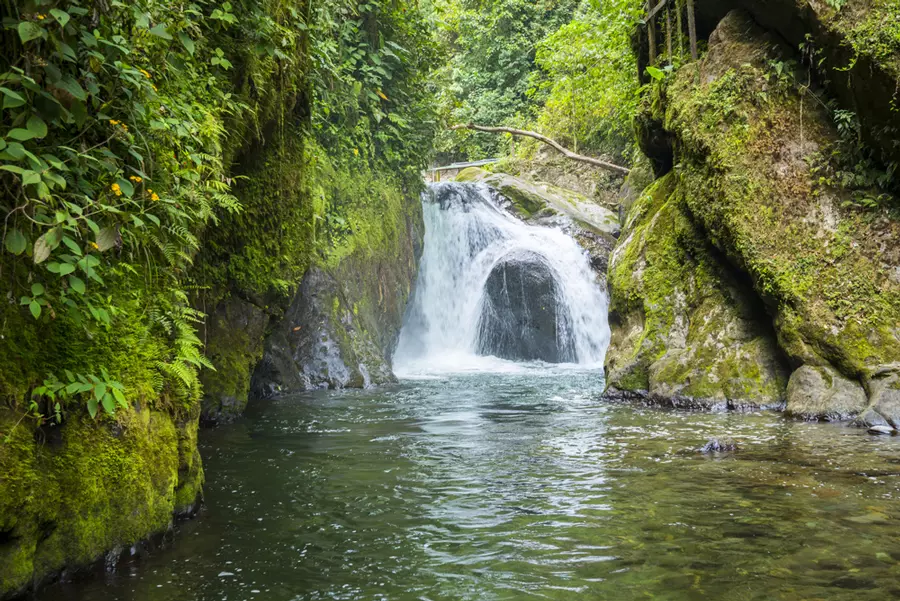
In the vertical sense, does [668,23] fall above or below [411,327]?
above

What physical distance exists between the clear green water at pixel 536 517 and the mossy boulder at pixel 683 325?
4.01 feet

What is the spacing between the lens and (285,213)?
8727 millimetres

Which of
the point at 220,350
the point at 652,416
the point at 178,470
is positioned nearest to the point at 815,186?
the point at 652,416

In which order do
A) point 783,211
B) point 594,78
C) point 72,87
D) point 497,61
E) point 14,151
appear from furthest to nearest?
1. point 497,61
2. point 594,78
3. point 783,211
4. point 72,87
5. point 14,151

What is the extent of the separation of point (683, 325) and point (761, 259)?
1560 mm

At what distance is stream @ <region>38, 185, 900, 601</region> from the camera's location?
142 inches

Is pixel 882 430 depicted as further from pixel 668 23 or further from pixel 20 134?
pixel 20 134

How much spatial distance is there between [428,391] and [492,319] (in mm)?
7054

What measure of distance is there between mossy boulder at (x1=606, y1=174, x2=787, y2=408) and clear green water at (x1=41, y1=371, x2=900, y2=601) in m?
1.22

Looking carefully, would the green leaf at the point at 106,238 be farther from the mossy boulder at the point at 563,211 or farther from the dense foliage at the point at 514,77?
the dense foliage at the point at 514,77

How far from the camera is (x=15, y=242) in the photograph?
118 inches

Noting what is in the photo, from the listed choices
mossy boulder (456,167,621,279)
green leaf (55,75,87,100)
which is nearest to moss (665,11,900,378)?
green leaf (55,75,87,100)

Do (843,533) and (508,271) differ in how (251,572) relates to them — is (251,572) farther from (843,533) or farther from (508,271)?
(508,271)

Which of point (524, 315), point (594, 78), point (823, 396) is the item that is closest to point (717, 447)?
point (823, 396)
